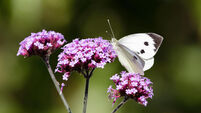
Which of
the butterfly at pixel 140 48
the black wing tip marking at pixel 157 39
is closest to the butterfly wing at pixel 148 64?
the butterfly at pixel 140 48

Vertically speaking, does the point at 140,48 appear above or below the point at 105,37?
below

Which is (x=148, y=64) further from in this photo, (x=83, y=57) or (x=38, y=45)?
(x=38, y=45)

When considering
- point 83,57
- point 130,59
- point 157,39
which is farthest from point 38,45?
point 157,39

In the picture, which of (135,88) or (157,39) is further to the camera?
(157,39)

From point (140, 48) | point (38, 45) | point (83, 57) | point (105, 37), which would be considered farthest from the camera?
point (105, 37)

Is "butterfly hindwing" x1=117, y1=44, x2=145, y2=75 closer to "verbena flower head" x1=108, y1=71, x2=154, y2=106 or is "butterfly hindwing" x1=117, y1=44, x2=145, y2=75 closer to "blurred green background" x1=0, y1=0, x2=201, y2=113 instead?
"verbena flower head" x1=108, y1=71, x2=154, y2=106

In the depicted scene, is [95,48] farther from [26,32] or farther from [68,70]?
[26,32]

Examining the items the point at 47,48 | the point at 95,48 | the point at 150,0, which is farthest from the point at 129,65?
the point at 150,0

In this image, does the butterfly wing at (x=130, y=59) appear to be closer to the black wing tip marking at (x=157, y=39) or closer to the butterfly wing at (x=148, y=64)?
Result: the butterfly wing at (x=148, y=64)
